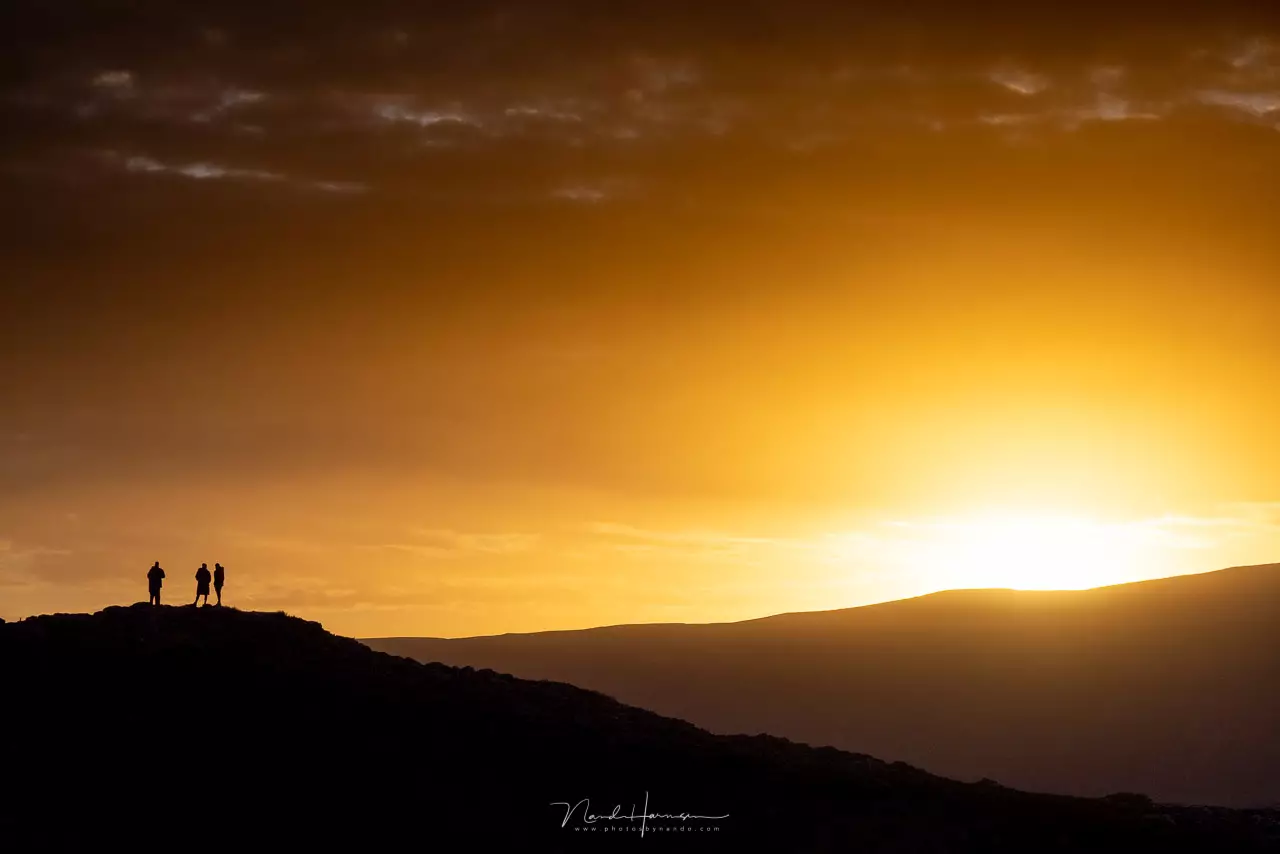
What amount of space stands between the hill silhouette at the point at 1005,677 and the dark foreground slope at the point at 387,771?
6995cm

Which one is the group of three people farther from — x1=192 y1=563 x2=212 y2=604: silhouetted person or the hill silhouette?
the hill silhouette

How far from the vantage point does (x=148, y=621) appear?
5012 cm

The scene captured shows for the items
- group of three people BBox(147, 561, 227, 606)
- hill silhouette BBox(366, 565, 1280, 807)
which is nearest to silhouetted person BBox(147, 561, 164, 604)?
group of three people BBox(147, 561, 227, 606)

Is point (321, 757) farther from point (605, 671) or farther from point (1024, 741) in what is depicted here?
point (605, 671)

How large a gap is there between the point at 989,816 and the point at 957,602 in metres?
127

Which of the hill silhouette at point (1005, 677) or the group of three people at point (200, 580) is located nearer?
the group of three people at point (200, 580)

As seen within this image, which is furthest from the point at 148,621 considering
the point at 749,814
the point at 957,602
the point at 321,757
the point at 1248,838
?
the point at 957,602

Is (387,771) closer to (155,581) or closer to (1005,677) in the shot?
(155,581)

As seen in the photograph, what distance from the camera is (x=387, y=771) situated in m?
44.0

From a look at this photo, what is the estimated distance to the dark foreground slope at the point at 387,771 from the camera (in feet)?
136

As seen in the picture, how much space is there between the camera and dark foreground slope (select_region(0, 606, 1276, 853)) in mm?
41406

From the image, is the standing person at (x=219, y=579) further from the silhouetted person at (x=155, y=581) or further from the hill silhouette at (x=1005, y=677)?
the hill silhouette at (x=1005, y=677)

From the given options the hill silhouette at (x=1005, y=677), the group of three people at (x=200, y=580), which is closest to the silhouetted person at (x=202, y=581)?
the group of three people at (x=200, y=580)

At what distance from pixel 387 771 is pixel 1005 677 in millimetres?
108410
